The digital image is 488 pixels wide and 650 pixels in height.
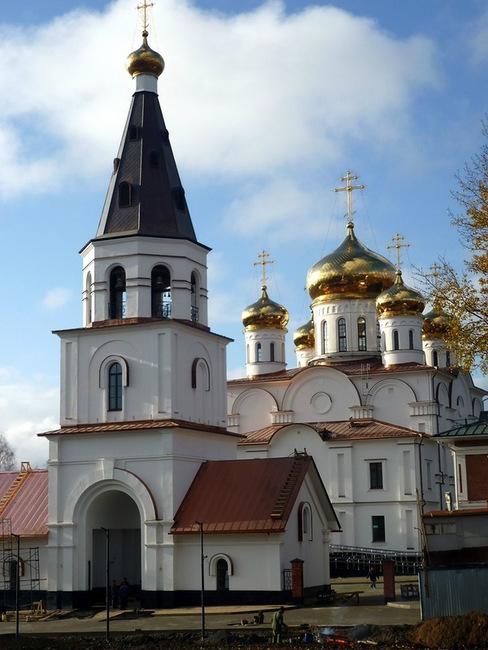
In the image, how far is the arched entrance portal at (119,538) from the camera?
2955cm

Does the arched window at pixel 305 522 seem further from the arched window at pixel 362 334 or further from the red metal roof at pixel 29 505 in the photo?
the arched window at pixel 362 334

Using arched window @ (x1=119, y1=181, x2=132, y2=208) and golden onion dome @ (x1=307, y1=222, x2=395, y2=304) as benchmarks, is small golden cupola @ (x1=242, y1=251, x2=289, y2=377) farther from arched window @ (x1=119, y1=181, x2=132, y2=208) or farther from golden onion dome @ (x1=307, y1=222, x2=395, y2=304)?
arched window @ (x1=119, y1=181, x2=132, y2=208)

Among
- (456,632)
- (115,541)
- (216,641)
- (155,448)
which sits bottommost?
(216,641)

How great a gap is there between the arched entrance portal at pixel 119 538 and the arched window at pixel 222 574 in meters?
3.42

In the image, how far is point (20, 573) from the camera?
29.3m

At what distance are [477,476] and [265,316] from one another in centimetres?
2259

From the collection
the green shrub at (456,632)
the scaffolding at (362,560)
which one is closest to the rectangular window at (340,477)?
the scaffolding at (362,560)

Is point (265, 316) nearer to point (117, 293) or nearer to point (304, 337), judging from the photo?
point (304, 337)

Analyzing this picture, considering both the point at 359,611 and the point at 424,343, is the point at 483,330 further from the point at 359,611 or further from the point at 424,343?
the point at 424,343

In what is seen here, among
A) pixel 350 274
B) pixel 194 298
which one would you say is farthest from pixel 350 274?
pixel 194 298

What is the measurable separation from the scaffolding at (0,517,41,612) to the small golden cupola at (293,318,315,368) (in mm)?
24957

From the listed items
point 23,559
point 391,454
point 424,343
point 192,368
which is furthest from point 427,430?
point 23,559

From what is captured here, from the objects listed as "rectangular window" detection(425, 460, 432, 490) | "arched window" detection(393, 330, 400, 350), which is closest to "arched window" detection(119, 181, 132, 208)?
"rectangular window" detection(425, 460, 432, 490)

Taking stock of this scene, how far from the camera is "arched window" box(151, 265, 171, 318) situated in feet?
96.5
